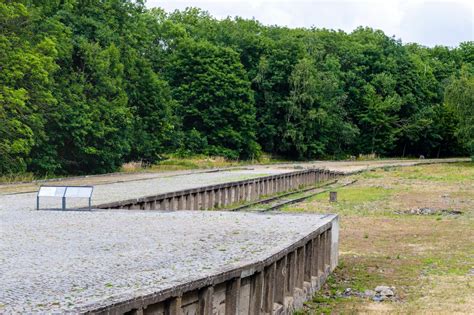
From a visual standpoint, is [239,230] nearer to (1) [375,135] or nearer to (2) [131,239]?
(2) [131,239]

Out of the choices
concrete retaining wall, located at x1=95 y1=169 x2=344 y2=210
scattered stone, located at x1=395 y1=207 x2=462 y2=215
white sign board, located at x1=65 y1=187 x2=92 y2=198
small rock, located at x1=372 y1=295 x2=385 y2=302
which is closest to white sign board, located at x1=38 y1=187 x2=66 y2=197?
white sign board, located at x1=65 y1=187 x2=92 y2=198

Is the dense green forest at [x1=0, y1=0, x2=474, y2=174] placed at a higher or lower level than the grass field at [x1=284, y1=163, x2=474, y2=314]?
higher

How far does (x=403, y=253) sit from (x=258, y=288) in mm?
8090

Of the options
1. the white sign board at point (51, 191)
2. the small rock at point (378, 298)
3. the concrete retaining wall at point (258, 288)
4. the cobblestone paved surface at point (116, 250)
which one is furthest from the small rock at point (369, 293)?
the white sign board at point (51, 191)

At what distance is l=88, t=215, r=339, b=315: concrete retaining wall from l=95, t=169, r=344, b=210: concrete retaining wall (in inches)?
332

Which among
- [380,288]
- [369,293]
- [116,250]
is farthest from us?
[380,288]

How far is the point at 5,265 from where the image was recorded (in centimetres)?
994

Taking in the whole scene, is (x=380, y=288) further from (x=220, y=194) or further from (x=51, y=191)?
(x=220, y=194)

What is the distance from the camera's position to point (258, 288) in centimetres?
1038

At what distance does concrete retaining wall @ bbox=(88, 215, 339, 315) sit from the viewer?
26.2ft

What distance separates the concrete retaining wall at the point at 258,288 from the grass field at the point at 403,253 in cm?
42

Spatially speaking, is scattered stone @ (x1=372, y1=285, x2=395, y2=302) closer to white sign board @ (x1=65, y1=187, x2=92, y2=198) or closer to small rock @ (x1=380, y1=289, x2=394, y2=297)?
small rock @ (x1=380, y1=289, x2=394, y2=297)

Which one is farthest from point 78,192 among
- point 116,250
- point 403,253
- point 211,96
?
point 211,96

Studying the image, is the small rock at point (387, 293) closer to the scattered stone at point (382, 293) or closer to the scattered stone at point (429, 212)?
the scattered stone at point (382, 293)
